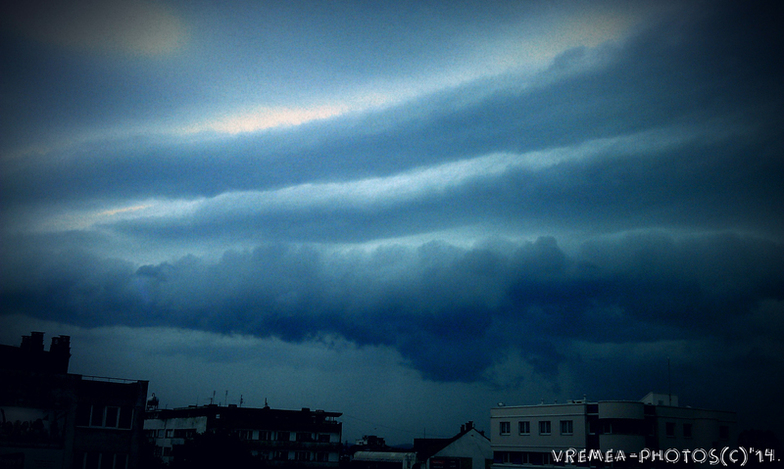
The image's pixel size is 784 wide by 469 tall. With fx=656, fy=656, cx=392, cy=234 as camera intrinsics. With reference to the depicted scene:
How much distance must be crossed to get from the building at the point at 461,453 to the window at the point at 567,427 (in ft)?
120

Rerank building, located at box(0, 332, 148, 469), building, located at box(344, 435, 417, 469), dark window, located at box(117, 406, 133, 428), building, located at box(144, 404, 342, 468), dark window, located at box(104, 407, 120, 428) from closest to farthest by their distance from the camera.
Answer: building, located at box(0, 332, 148, 469) → dark window, located at box(104, 407, 120, 428) → dark window, located at box(117, 406, 133, 428) → building, located at box(144, 404, 342, 468) → building, located at box(344, 435, 417, 469)

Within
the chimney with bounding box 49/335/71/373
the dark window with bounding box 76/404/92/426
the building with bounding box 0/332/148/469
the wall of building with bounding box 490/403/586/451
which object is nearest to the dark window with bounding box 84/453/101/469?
the building with bounding box 0/332/148/469

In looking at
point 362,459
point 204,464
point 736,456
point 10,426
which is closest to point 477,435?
point 362,459

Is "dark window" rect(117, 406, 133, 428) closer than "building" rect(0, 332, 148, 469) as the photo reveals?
No

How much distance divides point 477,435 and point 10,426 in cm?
10064

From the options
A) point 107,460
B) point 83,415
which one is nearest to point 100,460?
point 107,460

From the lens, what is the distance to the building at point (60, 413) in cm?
5616

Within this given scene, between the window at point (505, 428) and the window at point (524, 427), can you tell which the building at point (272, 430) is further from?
the window at point (524, 427)

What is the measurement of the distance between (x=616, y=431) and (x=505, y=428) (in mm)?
22806

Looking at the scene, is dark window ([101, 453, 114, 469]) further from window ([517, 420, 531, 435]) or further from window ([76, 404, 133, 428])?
window ([517, 420, 531, 435])

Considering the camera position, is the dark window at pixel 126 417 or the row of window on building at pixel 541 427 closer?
the dark window at pixel 126 417

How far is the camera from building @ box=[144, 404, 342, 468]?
127 m

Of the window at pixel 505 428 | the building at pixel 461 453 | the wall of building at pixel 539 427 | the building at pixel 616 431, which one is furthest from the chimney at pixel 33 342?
the building at pixel 461 453

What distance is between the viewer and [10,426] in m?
55.9
